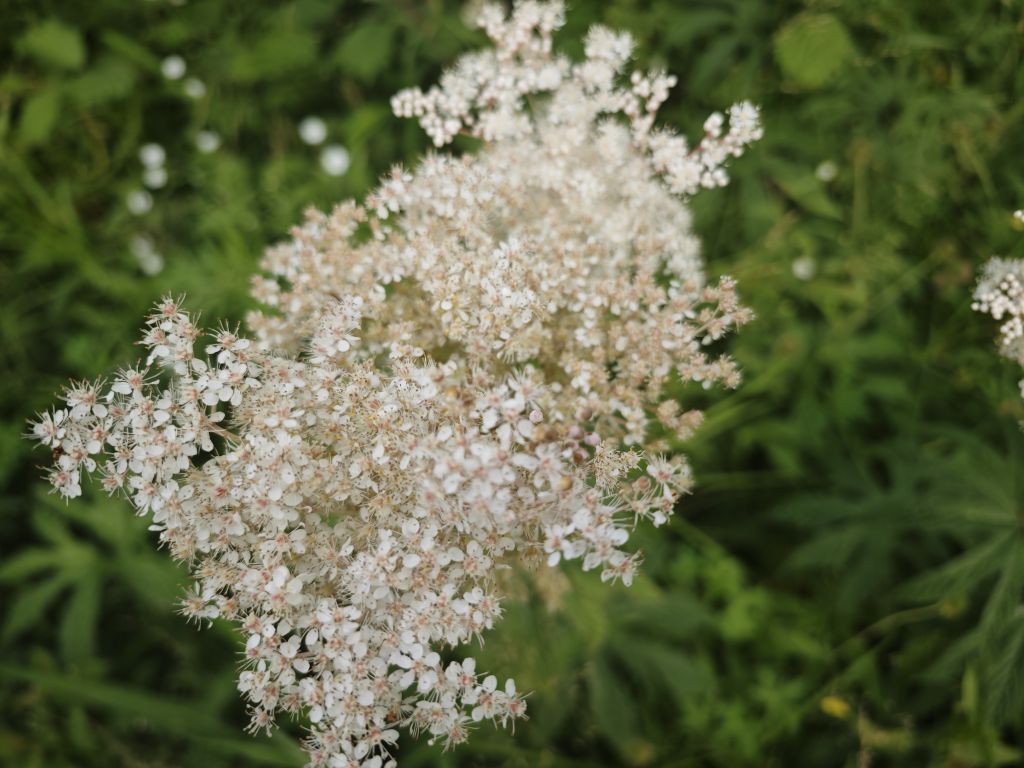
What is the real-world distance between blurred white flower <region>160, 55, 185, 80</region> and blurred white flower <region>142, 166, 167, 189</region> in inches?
→ 19.5

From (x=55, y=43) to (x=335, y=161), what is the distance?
4.82ft

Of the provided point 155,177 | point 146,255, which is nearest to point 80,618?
point 146,255

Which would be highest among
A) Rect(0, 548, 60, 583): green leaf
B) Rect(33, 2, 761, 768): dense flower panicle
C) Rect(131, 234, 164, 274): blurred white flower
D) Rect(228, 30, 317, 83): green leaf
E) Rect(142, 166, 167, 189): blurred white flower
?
Rect(228, 30, 317, 83): green leaf

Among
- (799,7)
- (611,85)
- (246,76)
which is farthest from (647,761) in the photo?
(246,76)

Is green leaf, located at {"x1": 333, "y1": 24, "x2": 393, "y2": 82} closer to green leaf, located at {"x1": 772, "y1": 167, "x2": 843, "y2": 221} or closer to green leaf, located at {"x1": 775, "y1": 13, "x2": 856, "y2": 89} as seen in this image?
green leaf, located at {"x1": 775, "y1": 13, "x2": 856, "y2": 89}

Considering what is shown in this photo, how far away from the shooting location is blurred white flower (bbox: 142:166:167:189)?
13.6ft

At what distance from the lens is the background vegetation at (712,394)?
300 cm

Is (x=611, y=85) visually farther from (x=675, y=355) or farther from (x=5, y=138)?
(x=5, y=138)

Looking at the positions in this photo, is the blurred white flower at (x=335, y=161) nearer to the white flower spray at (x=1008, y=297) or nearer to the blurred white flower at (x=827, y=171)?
the blurred white flower at (x=827, y=171)

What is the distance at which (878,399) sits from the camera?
363 centimetres

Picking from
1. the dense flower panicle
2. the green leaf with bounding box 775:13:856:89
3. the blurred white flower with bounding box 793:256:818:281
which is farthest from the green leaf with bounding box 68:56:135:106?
the blurred white flower with bounding box 793:256:818:281

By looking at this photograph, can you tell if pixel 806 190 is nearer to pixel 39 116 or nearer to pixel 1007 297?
pixel 1007 297

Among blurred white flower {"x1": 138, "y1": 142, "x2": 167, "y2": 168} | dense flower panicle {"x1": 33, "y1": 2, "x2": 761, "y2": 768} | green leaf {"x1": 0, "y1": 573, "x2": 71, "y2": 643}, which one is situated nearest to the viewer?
dense flower panicle {"x1": 33, "y1": 2, "x2": 761, "y2": 768}

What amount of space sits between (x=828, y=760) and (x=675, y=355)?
243 centimetres
